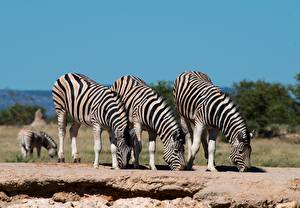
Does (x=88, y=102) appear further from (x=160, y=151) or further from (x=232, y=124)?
(x=160, y=151)

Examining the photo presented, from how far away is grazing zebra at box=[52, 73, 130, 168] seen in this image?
14844 millimetres

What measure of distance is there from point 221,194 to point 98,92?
5337 mm

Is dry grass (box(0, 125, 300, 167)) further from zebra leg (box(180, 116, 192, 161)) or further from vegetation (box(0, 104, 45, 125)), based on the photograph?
vegetation (box(0, 104, 45, 125))

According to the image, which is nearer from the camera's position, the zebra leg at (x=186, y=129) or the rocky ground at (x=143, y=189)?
the rocky ground at (x=143, y=189)

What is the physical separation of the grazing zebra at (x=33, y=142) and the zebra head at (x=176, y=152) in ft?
39.2

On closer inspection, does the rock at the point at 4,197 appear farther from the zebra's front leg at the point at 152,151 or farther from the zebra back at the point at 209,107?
the zebra back at the point at 209,107

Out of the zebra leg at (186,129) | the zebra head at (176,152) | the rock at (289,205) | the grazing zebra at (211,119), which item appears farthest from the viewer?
the zebra leg at (186,129)

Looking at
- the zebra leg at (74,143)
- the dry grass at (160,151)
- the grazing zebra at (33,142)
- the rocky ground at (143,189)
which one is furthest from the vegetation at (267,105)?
the rocky ground at (143,189)

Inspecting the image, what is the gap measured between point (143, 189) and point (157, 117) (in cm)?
386

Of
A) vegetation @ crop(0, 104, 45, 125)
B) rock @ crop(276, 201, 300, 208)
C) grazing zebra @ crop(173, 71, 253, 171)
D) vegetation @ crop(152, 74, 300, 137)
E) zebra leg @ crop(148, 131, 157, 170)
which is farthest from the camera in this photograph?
vegetation @ crop(0, 104, 45, 125)

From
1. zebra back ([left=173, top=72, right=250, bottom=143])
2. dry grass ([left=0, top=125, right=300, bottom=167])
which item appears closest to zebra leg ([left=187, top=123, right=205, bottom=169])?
zebra back ([left=173, top=72, right=250, bottom=143])

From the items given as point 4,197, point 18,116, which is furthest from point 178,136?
point 18,116

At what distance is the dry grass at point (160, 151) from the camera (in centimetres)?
2143

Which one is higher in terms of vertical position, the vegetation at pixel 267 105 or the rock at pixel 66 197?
the vegetation at pixel 267 105
